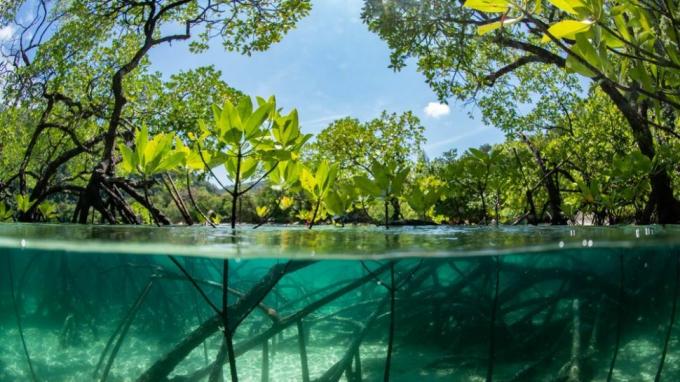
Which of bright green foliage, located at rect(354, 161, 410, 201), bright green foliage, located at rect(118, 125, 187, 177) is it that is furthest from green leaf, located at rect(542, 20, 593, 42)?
bright green foliage, located at rect(118, 125, 187, 177)

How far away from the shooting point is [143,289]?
2.22m

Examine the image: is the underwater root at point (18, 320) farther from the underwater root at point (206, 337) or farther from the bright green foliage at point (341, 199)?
the bright green foliage at point (341, 199)

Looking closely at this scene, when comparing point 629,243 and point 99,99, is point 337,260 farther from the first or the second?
point 99,99

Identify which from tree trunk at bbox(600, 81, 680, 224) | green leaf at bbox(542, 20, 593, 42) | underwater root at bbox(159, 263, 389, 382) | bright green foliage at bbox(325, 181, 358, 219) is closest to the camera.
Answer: green leaf at bbox(542, 20, 593, 42)

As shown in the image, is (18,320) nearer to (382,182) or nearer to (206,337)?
(206,337)

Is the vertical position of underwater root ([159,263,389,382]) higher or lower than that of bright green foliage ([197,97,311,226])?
lower

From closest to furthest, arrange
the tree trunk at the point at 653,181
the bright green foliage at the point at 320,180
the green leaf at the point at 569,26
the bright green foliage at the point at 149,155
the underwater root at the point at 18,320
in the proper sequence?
1. the green leaf at the point at 569,26
2. the underwater root at the point at 18,320
3. the bright green foliage at the point at 149,155
4. the bright green foliage at the point at 320,180
5. the tree trunk at the point at 653,181

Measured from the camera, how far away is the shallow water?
6.32ft

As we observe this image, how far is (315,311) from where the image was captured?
1.99 m

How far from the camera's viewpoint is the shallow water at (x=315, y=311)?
1927mm

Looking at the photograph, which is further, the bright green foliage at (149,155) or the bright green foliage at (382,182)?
the bright green foliage at (382,182)

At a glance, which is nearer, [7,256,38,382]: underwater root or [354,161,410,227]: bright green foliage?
[7,256,38,382]: underwater root

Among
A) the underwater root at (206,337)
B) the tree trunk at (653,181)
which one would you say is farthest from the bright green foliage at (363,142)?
the underwater root at (206,337)

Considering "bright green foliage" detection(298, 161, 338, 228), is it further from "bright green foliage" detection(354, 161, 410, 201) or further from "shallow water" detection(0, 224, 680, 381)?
"shallow water" detection(0, 224, 680, 381)
